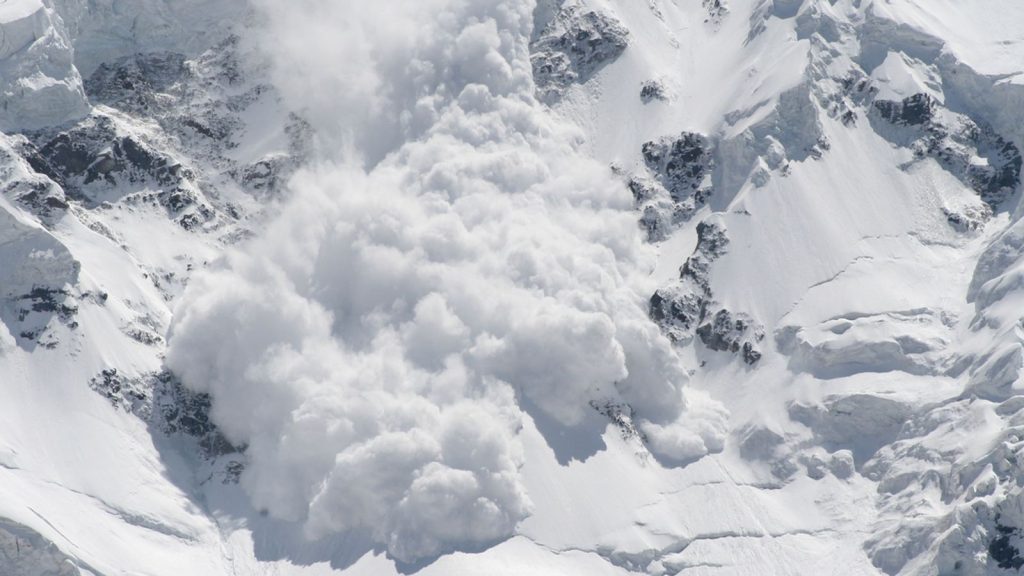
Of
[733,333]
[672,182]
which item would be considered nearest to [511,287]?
[733,333]

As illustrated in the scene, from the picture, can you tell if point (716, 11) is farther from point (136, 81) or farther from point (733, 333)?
point (136, 81)

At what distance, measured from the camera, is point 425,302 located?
160 meters

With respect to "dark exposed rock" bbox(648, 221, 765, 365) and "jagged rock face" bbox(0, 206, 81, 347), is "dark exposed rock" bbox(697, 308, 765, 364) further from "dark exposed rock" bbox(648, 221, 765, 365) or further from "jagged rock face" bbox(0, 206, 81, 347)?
"jagged rock face" bbox(0, 206, 81, 347)

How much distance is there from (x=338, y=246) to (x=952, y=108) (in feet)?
195

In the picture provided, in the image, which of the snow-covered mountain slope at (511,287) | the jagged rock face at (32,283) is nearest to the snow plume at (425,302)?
the snow-covered mountain slope at (511,287)

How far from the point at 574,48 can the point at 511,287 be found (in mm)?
30491

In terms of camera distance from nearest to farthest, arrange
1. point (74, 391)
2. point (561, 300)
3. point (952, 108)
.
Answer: point (74, 391) → point (561, 300) → point (952, 108)

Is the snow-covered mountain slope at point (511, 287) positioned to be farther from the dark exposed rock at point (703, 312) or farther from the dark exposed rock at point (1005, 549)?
the dark exposed rock at point (703, 312)

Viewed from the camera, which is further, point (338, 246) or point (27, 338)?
point (338, 246)

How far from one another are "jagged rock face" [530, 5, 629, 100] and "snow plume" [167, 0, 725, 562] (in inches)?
109

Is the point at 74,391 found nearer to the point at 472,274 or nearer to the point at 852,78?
the point at 472,274

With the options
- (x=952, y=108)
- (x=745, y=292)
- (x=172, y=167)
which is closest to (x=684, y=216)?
(x=745, y=292)

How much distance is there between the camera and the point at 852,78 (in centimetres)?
17238

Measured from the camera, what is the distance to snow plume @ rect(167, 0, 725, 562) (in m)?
150
